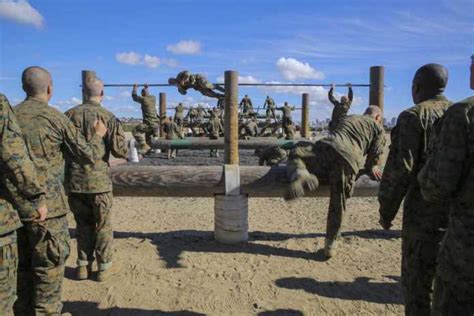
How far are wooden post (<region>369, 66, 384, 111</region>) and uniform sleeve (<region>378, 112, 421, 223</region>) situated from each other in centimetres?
285

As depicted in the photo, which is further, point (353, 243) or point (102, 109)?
point (353, 243)

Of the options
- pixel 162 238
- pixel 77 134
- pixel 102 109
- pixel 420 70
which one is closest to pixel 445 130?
pixel 420 70

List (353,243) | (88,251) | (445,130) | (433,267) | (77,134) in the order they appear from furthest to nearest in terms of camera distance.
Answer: (353,243) → (88,251) → (77,134) → (433,267) → (445,130)

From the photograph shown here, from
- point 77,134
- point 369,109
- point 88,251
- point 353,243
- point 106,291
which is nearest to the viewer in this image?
→ point 77,134

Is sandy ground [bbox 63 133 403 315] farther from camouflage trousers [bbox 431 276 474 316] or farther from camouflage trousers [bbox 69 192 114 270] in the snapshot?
camouflage trousers [bbox 431 276 474 316]

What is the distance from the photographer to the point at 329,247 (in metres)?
4.40

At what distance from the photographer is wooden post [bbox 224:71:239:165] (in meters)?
4.96

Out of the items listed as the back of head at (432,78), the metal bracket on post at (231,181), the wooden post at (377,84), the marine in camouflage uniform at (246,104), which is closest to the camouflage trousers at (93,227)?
the metal bracket on post at (231,181)

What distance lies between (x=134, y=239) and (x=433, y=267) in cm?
368

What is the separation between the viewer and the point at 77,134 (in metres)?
2.97

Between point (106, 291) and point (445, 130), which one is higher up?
point (445, 130)

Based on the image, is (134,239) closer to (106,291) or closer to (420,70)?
(106,291)

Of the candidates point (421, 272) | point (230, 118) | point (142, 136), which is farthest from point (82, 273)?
point (142, 136)

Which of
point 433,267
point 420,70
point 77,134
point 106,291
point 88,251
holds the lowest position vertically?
point 106,291
